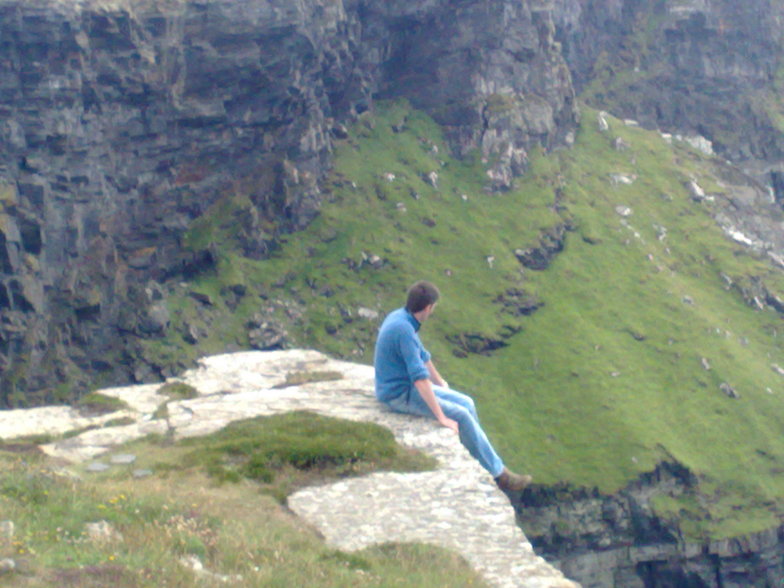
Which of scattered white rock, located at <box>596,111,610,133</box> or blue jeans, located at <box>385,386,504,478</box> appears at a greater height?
blue jeans, located at <box>385,386,504,478</box>

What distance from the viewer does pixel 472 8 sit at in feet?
441

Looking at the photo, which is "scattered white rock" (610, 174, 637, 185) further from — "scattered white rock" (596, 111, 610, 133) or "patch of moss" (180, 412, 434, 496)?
"patch of moss" (180, 412, 434, 496)

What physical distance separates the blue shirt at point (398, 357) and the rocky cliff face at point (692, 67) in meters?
158

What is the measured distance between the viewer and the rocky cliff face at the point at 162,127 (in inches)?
3501

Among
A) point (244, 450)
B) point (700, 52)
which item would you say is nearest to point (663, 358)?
point (700, 52)

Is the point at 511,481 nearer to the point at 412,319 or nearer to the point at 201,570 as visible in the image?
the point at 412,319

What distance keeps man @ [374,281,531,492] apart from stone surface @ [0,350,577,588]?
1.21 ft

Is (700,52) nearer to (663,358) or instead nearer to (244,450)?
(663,358)

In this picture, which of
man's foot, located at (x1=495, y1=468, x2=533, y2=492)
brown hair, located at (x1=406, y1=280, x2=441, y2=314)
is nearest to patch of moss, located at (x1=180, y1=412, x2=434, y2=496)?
man's foot, located at (x1=495, y1=468, x2=533, y2=492)

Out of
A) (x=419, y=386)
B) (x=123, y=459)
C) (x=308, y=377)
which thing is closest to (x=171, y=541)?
(x=123, y=459)

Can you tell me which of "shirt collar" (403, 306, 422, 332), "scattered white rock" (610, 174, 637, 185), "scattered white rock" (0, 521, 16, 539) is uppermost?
"shirt collar" (403, 306, 422, 332)

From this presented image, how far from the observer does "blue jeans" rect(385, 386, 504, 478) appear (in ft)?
61.7

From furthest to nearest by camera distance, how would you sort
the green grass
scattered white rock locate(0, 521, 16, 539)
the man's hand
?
Answer: the man's hand, scattered white rock locate(0, 521, 16, 539), the green grass

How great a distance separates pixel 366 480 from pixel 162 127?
90218 millimetres
